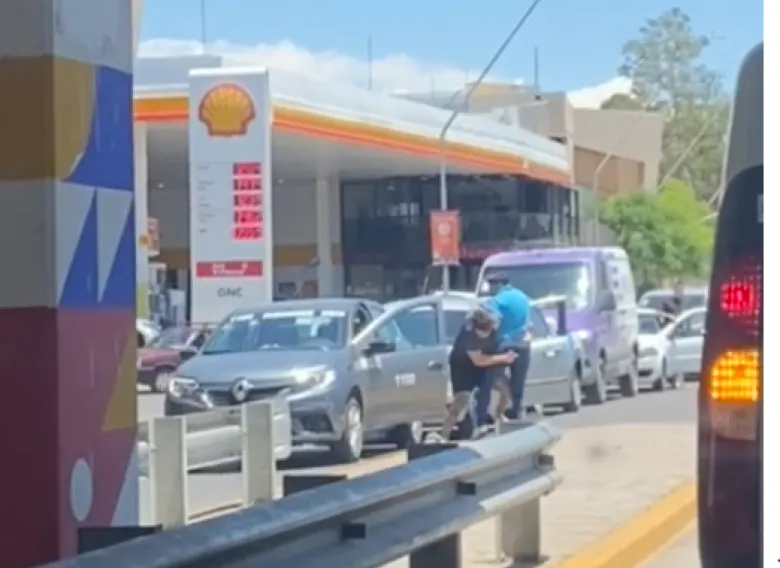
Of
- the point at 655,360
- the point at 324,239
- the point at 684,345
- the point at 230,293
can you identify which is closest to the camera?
the point at 655,360

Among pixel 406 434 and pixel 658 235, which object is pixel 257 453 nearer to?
pixel 406 434

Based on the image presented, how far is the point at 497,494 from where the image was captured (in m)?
7.83

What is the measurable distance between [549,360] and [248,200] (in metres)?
11.6

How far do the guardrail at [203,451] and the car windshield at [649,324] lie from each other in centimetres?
2006

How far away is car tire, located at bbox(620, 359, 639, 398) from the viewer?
2995 centimetres

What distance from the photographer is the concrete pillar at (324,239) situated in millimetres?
61438

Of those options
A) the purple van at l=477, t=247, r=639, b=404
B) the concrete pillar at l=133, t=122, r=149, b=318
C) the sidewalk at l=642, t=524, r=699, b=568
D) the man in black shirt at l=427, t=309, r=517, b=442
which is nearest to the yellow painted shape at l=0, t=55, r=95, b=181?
the sidewalk at l=642, t=524, r=699, b=568

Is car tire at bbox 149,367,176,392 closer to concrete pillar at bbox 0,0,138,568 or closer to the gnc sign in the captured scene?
the gnc sign

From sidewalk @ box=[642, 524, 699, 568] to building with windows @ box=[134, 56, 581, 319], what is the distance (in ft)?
97.6

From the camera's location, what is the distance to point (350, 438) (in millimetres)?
17953

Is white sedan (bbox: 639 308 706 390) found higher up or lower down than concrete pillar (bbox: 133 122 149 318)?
lower down

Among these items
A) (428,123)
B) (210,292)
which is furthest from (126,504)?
(428,123)

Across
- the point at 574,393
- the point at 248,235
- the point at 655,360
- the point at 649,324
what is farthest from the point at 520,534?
the point at 248,235

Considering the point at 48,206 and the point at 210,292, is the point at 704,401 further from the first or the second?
the point at 210,292
